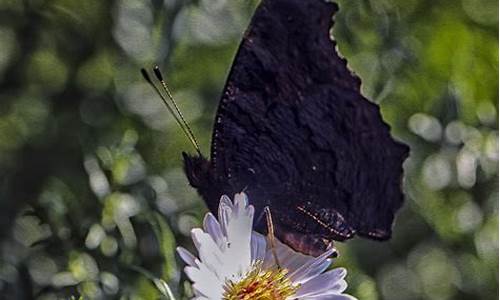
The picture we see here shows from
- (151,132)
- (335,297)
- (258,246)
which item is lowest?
(335,297)

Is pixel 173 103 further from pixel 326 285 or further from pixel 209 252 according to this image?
pixel 326 285


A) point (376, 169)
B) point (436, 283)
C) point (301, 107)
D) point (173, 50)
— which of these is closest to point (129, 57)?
point (173, 50)

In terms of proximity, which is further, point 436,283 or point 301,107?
point 436,283

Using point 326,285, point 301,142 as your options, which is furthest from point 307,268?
point 301,142

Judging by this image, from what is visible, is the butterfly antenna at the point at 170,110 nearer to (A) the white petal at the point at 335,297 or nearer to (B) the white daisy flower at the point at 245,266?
(B) the white daisy flower at the point at 245,266

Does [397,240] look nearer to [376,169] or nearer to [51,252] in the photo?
[376,169]
